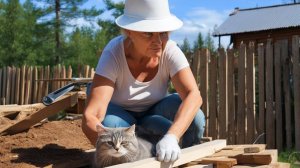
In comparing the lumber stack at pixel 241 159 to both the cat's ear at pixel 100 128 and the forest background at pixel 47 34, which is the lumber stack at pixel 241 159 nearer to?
the cat's ear at pixel 100 128

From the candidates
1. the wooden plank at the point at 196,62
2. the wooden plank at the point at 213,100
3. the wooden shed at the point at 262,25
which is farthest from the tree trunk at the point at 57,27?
the wooden plank at the point at 213,100

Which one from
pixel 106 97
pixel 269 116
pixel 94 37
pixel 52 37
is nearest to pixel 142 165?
pixel 106 97

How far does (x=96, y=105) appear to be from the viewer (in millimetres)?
3045

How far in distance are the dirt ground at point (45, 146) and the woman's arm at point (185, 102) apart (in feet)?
2.77

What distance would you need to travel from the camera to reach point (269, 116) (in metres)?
6.85

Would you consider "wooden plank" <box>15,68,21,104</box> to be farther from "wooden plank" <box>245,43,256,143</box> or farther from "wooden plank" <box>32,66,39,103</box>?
"wooden plank" <box>245,43,256,143</box>

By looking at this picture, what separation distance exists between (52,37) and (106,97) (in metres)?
17.3

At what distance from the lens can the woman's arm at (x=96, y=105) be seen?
2896 millimetres

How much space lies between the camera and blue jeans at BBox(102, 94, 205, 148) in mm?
3264

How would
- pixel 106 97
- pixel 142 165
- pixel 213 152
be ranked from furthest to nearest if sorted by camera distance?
pixel 213 152 < pixel 106 97 < pixel 142 165

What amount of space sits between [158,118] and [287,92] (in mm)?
3925

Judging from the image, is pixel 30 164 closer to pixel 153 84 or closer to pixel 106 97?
pixel 106 97

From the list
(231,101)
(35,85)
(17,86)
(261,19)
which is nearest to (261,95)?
(231,101)

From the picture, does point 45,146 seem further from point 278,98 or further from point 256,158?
point 278,98
